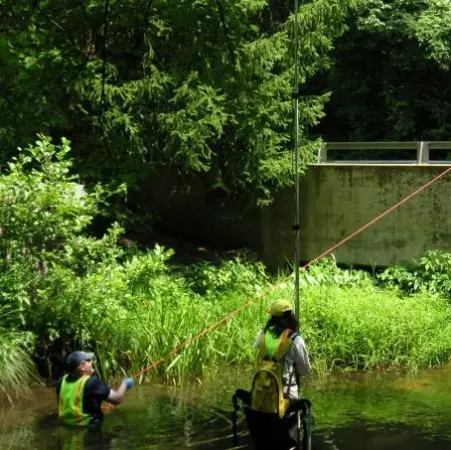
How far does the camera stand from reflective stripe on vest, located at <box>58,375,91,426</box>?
319 inches

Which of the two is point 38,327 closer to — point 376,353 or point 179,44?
point 376,353

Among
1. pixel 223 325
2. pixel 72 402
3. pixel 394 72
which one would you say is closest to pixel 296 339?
pixel 72 402

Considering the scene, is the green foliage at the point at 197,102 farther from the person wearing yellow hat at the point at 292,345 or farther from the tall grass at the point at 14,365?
the person wearing yellow hat at the point at 292,345

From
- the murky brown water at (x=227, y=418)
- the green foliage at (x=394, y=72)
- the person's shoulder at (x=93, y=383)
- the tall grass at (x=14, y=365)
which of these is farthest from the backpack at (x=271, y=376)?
the green foliage at (x=394, y=72)

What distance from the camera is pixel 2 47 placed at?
22.7 ft

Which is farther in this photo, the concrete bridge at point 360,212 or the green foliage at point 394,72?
the green foliage at point 394,72

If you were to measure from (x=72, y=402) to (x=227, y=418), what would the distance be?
2.25 m

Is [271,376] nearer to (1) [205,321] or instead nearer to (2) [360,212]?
(1) [205,321]

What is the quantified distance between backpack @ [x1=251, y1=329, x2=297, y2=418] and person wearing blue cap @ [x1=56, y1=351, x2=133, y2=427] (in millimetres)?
1254

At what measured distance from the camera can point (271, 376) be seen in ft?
24.7

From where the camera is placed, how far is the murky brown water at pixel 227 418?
871 cm

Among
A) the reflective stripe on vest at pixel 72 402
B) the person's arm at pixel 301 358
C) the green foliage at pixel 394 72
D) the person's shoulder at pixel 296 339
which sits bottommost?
the reflective stripe on vest at pixel 72 402

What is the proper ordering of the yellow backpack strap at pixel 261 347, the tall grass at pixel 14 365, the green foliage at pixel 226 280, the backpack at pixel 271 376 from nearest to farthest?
the backpack at pixel 271 376
the yellow backpack strap at pixel 261 347
the tall grass at pixel 14 365
the green foliage at pixel 226 280

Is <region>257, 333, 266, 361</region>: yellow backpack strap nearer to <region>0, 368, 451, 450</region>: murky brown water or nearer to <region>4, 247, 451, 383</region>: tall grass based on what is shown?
<region>0, 368, 451, 450</region>: murky brown water
